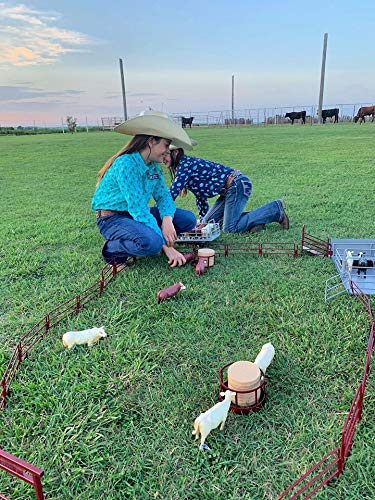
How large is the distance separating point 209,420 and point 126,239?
6.70ft

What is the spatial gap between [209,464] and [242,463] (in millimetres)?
128

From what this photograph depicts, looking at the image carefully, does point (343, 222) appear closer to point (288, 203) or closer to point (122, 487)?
point (288, 203)

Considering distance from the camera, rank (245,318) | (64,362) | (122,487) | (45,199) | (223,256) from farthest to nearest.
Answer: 1. (45,199)
2. (223,256)
3. (245,318)
4. (64,362)
5. (122,487)

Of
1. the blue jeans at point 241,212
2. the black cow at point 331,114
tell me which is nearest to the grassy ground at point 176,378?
the blue jeans at point 241,212

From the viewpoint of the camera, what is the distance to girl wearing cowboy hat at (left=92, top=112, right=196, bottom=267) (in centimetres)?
335

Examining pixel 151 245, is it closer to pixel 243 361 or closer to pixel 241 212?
pixel 241 212

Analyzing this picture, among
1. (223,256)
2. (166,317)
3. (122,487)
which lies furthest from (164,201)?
(122,487)

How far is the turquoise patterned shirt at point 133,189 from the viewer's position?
3371 mm

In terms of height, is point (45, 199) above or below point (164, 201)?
below

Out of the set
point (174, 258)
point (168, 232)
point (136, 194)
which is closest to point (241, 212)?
point (168, 232)

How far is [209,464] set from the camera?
5.29ft

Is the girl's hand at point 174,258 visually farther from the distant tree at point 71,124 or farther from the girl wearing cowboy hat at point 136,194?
the distant tree at point 71,124

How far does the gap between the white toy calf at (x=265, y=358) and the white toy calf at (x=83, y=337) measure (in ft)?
3.03

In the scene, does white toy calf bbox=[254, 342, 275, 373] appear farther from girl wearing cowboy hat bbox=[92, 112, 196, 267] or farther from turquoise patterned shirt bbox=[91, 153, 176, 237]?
turquoise patterned shirt bbox=[91, 153, 176, 237]
